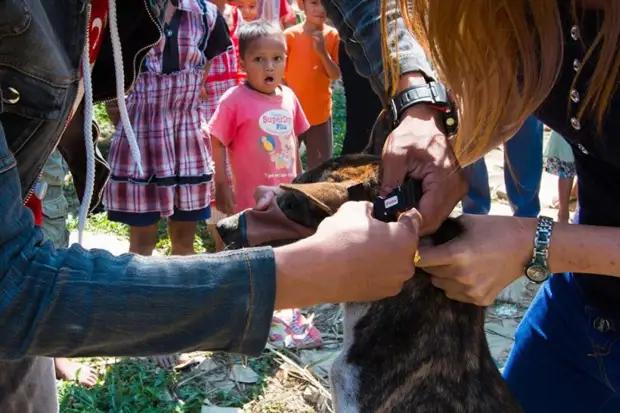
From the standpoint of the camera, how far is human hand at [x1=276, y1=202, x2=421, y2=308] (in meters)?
1.47

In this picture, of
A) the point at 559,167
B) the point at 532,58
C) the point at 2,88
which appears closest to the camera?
the point at 2,88

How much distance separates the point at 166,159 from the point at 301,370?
5.51 ft

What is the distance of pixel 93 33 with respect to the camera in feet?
6.82

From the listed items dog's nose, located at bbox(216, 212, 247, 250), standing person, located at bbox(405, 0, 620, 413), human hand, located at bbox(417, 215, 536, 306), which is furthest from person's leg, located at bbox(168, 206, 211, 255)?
human hand, located at bbox(417, 215, 536, 306)

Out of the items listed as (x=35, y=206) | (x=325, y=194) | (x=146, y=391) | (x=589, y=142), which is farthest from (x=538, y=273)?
(x=146, y=391)

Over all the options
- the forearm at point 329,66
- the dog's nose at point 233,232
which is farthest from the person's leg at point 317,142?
the dog's nose at point 233,232

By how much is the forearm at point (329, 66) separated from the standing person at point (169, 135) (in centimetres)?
186

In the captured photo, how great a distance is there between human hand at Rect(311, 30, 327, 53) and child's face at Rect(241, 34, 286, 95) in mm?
1564

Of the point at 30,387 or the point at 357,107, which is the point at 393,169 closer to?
the point at 30,387

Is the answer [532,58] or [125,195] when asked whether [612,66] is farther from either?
[125,195]

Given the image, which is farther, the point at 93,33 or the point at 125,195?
the point at 125,195

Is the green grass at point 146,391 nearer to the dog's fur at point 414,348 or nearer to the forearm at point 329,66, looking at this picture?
the dog's fur at point 414,348

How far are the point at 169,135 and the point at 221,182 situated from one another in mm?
496

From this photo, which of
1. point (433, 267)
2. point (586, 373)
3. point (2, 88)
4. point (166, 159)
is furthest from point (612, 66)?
point (166, 159)
